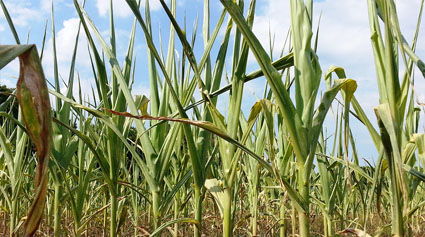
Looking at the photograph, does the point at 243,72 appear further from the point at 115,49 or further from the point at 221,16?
the point at 115,49

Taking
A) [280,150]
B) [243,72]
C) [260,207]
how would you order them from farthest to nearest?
[260,207] → [280,150] → [243,72]

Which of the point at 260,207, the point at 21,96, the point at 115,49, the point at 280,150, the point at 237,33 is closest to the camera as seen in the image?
the point at 21,96

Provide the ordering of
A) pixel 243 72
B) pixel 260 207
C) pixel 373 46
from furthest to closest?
pixel 260 207
pixel 243 72
pixel 373 46

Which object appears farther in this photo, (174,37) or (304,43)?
(174,37)

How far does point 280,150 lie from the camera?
6.79 feet

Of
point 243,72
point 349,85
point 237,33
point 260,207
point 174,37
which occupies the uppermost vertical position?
point 174,37

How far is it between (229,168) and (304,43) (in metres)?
0.37

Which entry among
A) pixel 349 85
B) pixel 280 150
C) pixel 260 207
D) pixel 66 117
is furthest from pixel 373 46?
pixel 260 207

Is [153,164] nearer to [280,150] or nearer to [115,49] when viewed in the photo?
[115,49]

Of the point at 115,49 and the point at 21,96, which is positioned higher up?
the point at 115,49

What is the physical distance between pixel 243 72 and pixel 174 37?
0.52m

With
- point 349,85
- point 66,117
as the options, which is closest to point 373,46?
point 349,85

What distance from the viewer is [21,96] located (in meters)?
0.34

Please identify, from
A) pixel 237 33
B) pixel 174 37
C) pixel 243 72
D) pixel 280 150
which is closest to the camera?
pixel 243 72
